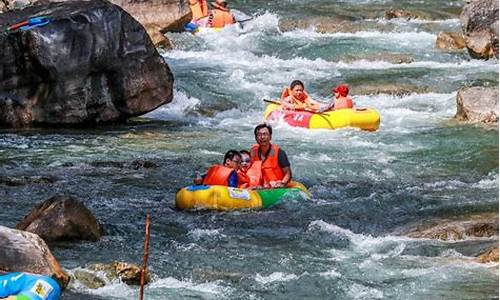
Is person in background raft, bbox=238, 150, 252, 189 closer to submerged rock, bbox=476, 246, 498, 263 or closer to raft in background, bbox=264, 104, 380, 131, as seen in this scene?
submerged rock, bbox=476, 246, 498, 263

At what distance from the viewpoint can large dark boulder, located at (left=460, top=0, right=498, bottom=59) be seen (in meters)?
20.4

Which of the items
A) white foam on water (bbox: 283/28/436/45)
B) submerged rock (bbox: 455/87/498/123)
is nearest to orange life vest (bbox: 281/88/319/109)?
submerged rock (bbox: 455/87/498/123)

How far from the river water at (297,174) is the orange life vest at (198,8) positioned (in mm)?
850

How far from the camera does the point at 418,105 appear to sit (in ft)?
59.0

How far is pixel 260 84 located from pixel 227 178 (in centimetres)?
817

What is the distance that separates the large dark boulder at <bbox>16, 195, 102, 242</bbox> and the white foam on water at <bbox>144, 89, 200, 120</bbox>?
7.62 meters

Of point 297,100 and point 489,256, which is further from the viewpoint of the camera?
point 297,100

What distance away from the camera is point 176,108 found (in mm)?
17438

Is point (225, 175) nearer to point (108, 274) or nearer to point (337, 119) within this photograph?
point (108, 274)

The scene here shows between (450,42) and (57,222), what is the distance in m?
14.5

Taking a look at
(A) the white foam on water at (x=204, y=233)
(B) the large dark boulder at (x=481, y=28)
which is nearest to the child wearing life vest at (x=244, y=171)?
(A) the white foam on water at (x=204, y=233)

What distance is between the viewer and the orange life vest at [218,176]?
11.5 meters

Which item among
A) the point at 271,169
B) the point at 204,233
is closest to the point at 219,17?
the point at 271,169

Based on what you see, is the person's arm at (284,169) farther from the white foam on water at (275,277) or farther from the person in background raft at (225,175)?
the white foam on water at (275,277)
